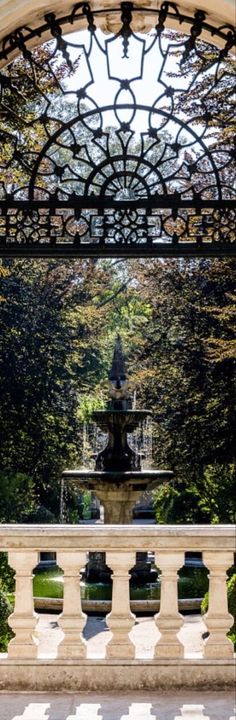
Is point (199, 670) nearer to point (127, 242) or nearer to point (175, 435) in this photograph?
point (127, 242)

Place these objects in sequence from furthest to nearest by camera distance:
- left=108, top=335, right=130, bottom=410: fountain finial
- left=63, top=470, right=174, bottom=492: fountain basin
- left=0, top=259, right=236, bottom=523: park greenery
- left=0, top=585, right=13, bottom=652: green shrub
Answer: left=0, top=259, right=236, bottom=523: park greenery, left=108, top=335, right=130, bottom=410: fountain finial, left=63, top=470, right=174, bottom=492: fountain basin, left=0, top=585, right=13, bottom=652: green shrub

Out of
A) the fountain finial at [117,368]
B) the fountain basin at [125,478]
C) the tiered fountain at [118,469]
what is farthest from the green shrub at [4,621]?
the fountain finial at [117,368]

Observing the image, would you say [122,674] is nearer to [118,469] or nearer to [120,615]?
[120,615]

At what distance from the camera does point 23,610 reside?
5.30 meters

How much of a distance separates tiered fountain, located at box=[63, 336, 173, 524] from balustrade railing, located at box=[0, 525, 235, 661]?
32.9 feet

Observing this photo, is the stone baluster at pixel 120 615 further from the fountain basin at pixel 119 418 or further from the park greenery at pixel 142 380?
the fountain basin at pixel 119 418

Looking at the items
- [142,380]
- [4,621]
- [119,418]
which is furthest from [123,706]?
[142,380]

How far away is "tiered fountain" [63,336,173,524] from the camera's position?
15727 mm

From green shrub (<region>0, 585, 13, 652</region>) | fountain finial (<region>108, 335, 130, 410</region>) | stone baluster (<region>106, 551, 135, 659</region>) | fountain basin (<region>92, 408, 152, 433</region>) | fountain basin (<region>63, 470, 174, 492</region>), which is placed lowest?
green shrub (<region>0, 585, 13, 652</region>)

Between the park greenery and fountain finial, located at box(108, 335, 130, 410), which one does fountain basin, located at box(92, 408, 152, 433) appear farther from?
the park greenery

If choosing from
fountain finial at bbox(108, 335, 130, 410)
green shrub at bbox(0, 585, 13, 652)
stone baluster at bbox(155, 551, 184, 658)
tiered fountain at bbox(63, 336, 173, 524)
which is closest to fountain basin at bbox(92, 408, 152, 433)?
tiered fountain at bbox(63, 336, 173, 524)

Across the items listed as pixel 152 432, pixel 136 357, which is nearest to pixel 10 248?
pixel 152 432

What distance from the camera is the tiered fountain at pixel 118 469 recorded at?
51.6ft

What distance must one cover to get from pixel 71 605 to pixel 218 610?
0.74 m
